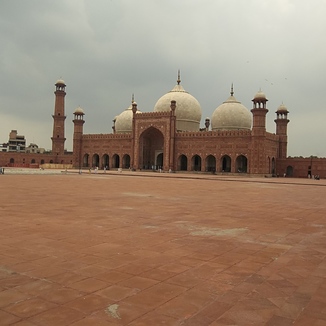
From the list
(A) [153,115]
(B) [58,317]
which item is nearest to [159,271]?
(B) [58,317]

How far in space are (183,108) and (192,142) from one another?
15.3 ft

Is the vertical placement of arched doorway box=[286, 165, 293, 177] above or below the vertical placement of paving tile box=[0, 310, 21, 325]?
above

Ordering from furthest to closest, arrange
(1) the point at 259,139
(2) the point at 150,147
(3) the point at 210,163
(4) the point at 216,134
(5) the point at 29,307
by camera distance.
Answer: (2) the point at 150,147 < (3) the point at 210,163 < (4) the point at 216,134 < (1) the point at 259,139 < (5) the point at 29,307

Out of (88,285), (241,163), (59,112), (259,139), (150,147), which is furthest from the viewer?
(59,112)

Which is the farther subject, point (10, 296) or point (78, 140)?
point (78, 140)

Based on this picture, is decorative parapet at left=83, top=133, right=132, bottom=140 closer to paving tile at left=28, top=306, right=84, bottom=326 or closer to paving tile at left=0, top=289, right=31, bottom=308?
paving tile at left=0, top=289, right=31, bottom=308

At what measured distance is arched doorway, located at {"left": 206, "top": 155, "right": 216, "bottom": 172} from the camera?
33.1 metres

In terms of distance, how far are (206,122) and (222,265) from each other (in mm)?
40043

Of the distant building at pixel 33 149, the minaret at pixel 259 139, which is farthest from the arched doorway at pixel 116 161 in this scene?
the distant building at pixel 33 149

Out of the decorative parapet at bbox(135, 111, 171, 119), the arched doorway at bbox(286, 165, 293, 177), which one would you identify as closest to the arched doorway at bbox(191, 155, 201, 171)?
the decorative parapet at bbox(135, 111, 171, 119)

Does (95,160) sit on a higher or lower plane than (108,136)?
lower

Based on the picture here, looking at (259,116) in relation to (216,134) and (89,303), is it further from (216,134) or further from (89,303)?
(89,303)

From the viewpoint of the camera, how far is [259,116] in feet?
96.0

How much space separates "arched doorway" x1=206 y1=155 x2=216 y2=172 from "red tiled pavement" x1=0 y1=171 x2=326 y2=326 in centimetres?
2742
